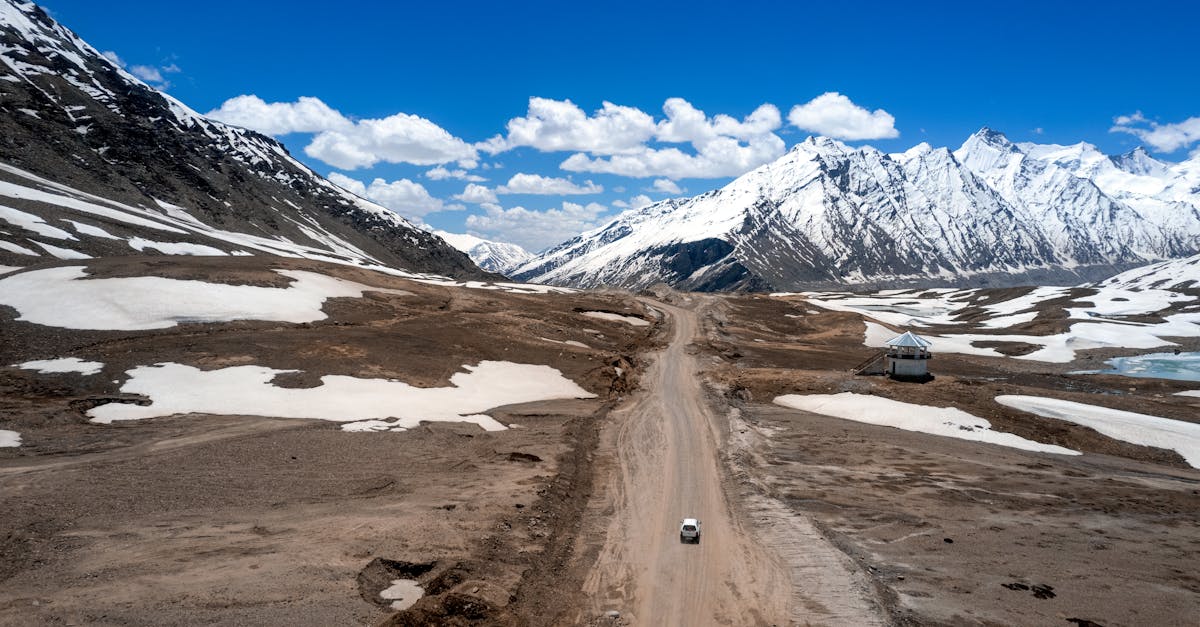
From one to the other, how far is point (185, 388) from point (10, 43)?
687 ft

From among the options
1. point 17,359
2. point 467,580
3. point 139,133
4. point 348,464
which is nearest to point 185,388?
point 17,359

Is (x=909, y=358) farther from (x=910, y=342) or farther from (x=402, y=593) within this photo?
(x=402, y=593)

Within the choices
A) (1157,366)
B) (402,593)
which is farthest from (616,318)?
(402,593)

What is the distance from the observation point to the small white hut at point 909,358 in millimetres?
44906

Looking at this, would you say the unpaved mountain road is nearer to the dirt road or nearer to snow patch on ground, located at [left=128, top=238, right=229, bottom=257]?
the dirt road

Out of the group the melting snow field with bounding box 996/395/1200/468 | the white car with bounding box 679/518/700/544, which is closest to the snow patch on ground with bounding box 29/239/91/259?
the white car with bounding box 679/518/700/544

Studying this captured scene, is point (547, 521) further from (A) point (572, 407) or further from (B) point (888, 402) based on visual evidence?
(B) point (888, 402)

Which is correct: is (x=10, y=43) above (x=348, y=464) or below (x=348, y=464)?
above

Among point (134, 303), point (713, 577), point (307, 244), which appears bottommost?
point (713, 577)

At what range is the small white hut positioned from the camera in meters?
44.9

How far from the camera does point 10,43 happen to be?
6511 inches

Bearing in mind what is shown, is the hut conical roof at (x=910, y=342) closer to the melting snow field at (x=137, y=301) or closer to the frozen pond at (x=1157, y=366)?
the frozen pond at (x=1157, y=366)

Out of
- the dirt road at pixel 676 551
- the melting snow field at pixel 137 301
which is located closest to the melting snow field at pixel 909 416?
the dirt road at pixel 676 551

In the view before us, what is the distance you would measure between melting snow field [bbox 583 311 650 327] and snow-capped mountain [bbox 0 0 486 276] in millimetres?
54212
